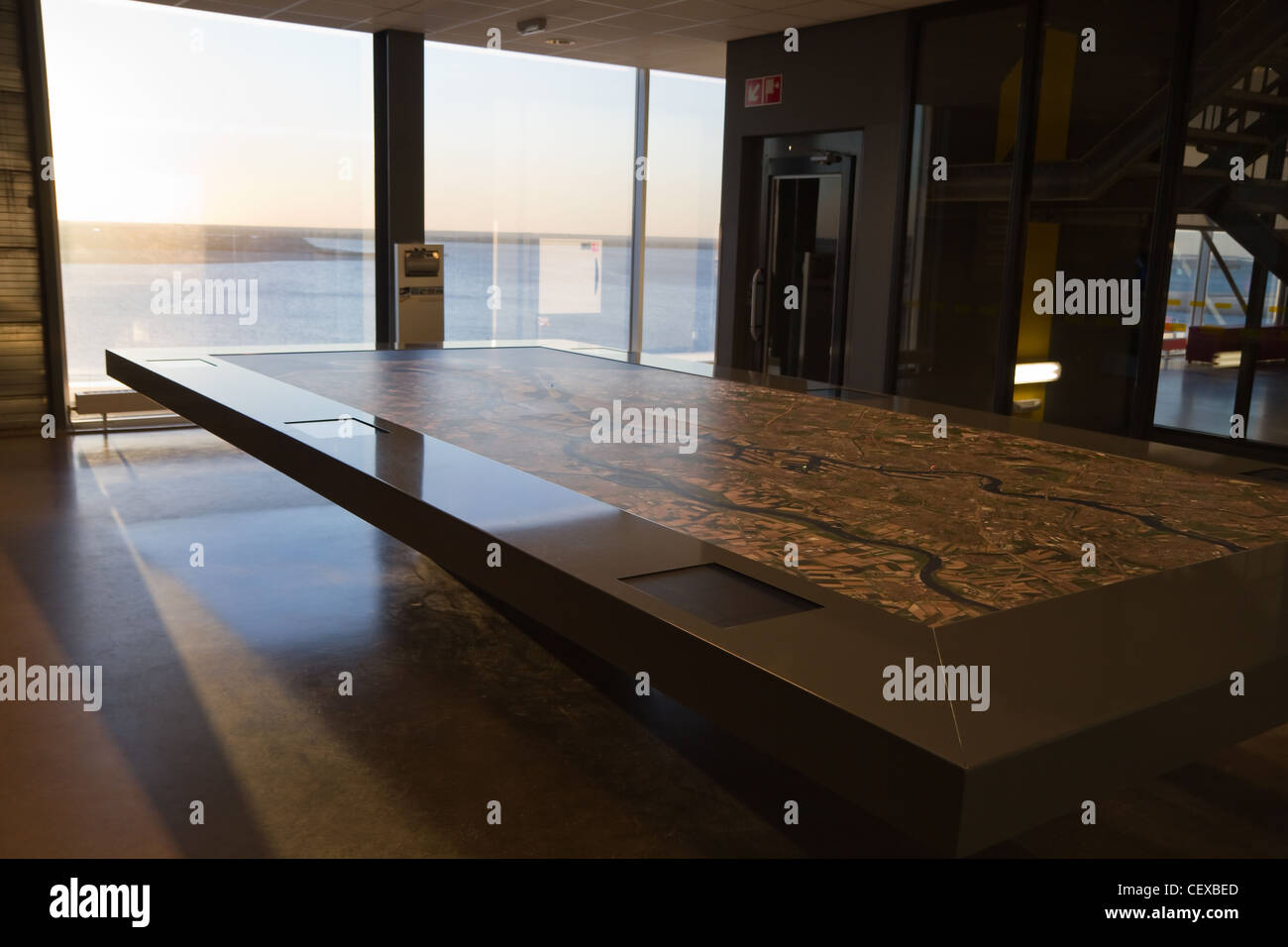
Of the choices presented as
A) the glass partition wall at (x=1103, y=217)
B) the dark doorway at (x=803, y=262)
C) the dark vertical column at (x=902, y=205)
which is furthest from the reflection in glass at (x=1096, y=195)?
the dark doorway at (x=803, y=262)

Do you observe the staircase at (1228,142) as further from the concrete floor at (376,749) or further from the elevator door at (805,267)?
the concrete floor at (376,749)

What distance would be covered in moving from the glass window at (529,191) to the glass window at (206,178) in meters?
0.76

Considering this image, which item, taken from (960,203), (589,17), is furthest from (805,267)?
(589,17)

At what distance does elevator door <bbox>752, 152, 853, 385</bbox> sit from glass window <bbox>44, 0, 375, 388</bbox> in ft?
9.46

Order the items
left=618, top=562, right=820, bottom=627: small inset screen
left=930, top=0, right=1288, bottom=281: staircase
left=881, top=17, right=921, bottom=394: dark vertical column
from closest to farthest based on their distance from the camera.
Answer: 1. left=618, top=562, right=820, bottom=627: small inset screen
2. left=930, top=0, right=1288, bottom=281: staircase
3. left=881, top=17, right=921, bottom=394: dark vertical column

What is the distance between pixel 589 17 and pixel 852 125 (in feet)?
5.76

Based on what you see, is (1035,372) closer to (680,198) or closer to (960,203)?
(960,203)

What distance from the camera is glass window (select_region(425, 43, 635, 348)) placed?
805cm

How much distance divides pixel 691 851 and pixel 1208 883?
3.58 feet

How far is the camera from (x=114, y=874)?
215 centimetres

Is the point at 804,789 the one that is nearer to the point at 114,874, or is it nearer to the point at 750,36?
the point at 114,874

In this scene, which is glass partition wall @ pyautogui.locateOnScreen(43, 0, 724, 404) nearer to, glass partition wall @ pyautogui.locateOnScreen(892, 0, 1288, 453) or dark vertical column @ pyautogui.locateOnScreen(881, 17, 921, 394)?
dark vertical column @ pyautogui.locateOnScreen(881, 17, 921, 394)

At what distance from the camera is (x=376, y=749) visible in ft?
8.90

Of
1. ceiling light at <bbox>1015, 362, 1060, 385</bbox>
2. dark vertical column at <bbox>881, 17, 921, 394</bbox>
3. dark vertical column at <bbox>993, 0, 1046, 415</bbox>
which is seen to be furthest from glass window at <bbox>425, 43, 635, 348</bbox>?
ceiling light at <bbox>1015, 362, 1060, 385</bbox>
